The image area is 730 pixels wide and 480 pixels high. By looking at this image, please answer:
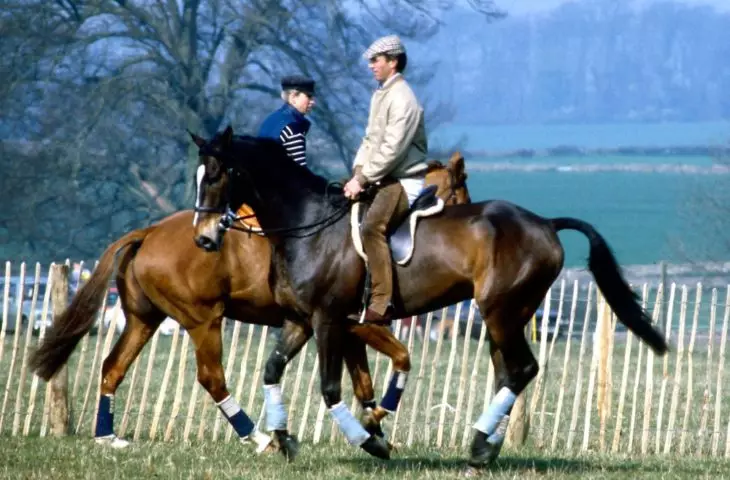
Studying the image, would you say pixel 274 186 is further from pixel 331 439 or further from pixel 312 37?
pixel 312 37

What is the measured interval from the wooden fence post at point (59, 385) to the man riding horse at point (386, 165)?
3616 millimetres

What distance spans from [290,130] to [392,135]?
5.56 feet

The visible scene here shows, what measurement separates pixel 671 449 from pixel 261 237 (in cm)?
424

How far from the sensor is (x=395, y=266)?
31.8 ft

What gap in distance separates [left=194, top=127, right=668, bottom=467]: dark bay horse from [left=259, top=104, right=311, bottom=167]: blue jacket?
1246mm

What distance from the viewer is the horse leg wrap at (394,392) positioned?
10.8 meters

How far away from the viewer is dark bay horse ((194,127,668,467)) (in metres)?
9.60

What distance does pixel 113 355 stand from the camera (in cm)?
1146

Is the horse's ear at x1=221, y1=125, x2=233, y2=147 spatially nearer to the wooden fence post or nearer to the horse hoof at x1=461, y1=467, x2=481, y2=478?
the horse hoof at x1=461, y1=467, x2=481, y2=478

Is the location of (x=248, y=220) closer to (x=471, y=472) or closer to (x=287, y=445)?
(x=287, y=445)

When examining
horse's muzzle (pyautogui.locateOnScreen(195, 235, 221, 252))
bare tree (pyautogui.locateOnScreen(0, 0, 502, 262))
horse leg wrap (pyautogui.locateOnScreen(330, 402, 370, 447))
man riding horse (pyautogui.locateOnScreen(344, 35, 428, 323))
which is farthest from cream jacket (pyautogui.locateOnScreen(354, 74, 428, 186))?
bare tree (pyautogui.locateOnScreen(0, 0, 502, 262))

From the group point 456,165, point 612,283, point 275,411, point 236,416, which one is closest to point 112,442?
point 236,416

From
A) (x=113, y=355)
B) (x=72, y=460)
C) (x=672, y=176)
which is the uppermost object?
(x=672, y=176)

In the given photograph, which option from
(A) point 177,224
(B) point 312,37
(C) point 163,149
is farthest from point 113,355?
(C) point 163,149
